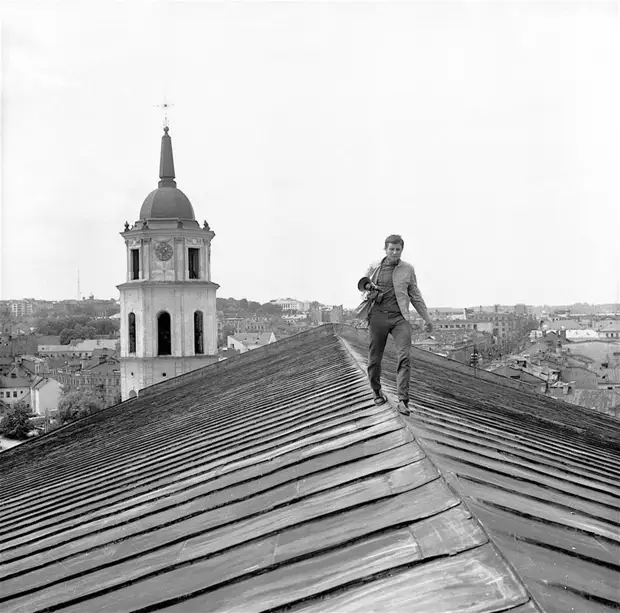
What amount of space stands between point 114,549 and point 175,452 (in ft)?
8.52

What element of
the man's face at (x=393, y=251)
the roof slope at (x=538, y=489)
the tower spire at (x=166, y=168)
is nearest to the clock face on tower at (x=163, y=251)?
the tower spire at (x=166, y=168)

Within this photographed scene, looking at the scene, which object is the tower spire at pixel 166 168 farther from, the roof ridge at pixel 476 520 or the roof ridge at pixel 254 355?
the roof ridge at pixel 476 520

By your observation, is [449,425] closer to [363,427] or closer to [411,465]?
[363,427]

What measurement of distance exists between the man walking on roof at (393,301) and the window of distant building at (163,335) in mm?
33502

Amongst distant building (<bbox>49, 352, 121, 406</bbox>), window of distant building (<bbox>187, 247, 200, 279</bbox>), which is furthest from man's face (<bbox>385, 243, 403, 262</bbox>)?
distant building (<bbox>49, 352, 121, 406</bbox>)

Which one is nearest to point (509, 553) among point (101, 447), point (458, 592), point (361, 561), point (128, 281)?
point (458, 592)

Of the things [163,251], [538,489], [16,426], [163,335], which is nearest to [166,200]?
[163,251]

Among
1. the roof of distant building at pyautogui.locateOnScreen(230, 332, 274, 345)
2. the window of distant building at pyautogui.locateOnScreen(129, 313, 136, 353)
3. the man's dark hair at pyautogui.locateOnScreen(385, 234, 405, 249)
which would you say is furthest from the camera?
the roof of distant building at pyautogui.locateOnScreen(230, 332, 274, 345)

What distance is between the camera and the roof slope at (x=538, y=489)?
3172 mm

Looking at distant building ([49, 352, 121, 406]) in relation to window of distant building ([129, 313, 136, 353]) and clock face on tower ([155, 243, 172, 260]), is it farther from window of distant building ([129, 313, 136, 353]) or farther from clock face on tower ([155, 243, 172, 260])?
clock face on tower ([155, 243, 172, 260])

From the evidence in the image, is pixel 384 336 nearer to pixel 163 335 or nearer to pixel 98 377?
pixel 163 335

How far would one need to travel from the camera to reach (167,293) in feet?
127

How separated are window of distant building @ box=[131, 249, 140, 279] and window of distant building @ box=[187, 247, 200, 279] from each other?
2414 millimetres

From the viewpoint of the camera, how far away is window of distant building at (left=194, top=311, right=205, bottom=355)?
130ft
